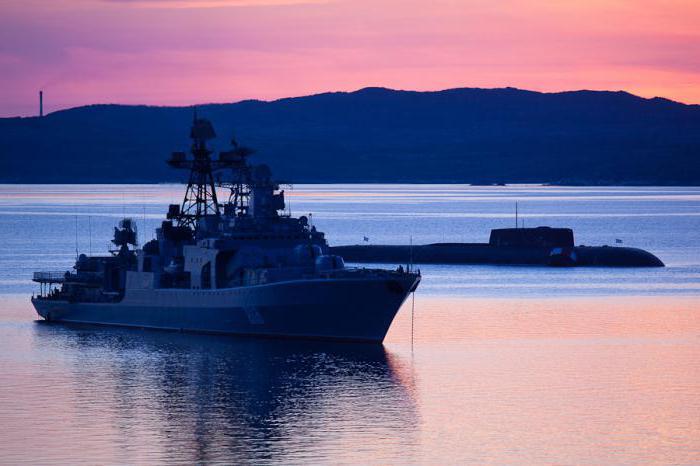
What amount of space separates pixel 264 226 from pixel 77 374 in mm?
10983

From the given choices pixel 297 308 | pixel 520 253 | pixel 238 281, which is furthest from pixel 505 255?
pixel 297 308

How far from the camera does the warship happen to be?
2018 inches

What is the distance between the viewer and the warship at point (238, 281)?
51.2 meters

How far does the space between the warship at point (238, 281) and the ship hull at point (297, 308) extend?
0.13 feet

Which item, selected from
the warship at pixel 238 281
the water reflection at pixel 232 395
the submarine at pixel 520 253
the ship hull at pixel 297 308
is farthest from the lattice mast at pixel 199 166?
the submarine at pixel 520 253

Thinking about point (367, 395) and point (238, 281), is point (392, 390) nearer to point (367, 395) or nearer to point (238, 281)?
point (367, 395)

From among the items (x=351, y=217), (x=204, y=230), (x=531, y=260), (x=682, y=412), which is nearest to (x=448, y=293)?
(x=204, y=230)

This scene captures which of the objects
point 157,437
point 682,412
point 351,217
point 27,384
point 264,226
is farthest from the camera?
point 351,217

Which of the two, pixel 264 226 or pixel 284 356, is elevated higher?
pixel 264 226

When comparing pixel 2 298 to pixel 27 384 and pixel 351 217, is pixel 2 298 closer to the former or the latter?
pixel 27 384

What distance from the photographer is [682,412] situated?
39406mm

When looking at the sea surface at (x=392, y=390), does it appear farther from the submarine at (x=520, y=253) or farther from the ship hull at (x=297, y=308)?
the submarine at (x=520, y=253)

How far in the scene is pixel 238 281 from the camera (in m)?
53.9

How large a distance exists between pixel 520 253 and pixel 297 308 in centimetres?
5270
